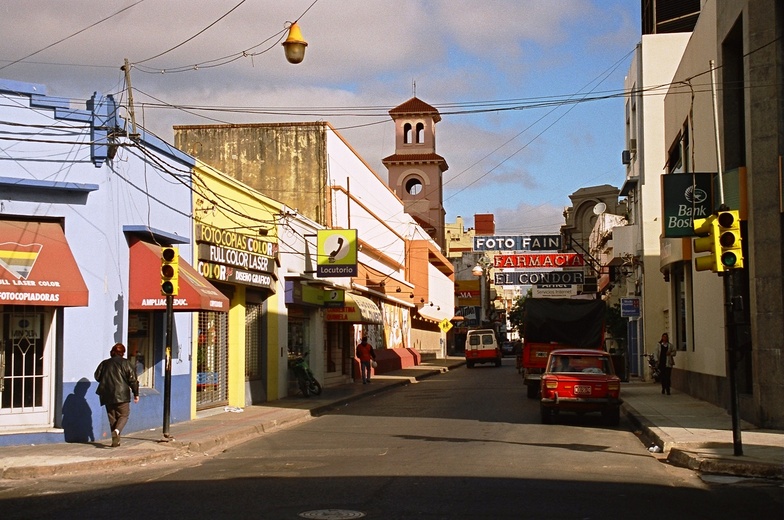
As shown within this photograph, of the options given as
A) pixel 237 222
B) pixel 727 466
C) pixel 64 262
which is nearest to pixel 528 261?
pixel 237 222

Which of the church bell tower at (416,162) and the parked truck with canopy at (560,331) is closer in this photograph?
the parked truck with canopy at (560,331)

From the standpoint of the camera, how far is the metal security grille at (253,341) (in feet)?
88.4

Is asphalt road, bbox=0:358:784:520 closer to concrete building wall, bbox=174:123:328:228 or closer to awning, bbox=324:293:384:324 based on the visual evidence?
awning, bbox=324:293:384:324

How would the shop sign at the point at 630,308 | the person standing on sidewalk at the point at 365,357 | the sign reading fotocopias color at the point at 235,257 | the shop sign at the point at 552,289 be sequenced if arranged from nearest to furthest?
1. the sign reading fotocopias color at the point at 235,257
2. the shop sign at the point at 630,308
3. the person standing on sidewalk at the point at 365,357
4. the shop sign at the point at 552,289

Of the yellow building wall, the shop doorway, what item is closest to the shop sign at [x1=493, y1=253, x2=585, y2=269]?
the yellow building wall

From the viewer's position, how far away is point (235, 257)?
2433 cm

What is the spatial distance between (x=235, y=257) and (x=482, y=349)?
39543 millimetres

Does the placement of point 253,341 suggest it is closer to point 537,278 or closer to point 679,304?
point 679,304

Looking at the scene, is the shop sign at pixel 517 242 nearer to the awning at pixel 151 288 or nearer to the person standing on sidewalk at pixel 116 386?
the awning at pixel 151 288

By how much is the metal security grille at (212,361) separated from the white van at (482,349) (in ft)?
126

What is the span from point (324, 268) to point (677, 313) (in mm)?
12393

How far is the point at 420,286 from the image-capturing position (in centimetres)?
6881

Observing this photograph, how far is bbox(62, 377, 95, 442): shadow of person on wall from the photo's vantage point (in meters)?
17.2

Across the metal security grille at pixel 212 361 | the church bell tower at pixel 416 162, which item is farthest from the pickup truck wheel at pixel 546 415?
the church bell tower at pixel 416 162
